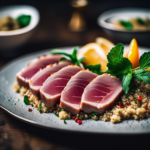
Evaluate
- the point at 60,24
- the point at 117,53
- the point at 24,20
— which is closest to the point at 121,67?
the point at 117,53

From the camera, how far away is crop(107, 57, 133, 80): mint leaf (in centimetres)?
242

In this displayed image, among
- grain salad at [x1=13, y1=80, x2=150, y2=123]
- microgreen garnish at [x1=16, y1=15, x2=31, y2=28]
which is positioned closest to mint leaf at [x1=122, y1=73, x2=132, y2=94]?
grain salad at [x1=13, y1=80, x2=150, y2=123]

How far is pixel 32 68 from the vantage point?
3.04m

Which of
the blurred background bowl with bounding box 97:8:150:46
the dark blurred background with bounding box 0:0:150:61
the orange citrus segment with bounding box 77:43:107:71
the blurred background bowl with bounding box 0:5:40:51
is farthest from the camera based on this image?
the dark blurred background with bounding box 0:0:150:61

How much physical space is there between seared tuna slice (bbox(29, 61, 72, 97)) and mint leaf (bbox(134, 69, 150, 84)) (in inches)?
40.0

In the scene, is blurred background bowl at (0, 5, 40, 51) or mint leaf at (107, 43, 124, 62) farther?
blurred background bowl at (0, 5, 40, 51)

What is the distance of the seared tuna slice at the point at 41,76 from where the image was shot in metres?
2.64

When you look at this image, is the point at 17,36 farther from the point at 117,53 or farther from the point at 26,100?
the point at 117,53

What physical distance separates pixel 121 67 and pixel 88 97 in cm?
50

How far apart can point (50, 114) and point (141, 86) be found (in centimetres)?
105

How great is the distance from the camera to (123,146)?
1.95m

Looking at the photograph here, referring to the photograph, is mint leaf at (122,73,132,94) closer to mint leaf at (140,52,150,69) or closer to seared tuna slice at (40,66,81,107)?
mint leaf at (140,52,150,69)

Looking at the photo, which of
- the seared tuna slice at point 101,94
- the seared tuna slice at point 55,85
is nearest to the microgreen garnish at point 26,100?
the seared tuna slice at point 55,85

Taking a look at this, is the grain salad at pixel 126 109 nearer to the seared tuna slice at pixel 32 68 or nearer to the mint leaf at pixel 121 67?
the mint leaf at pixel 121 67
